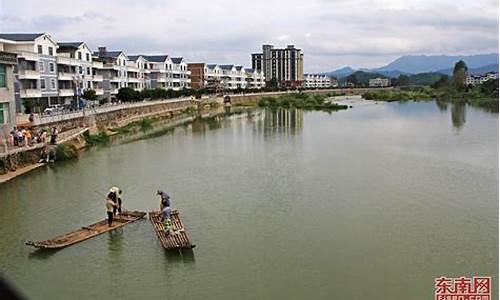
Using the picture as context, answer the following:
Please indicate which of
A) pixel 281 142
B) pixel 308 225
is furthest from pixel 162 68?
pixel 308 225

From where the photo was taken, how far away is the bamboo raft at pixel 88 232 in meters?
11.3

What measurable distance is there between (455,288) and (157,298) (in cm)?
504

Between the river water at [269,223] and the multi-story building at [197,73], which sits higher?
the multi-story building at [197,73]

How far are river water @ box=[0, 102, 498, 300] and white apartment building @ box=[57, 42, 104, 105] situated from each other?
15.0 m

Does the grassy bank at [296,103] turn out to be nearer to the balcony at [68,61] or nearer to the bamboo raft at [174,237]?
the balcony at [68,61]

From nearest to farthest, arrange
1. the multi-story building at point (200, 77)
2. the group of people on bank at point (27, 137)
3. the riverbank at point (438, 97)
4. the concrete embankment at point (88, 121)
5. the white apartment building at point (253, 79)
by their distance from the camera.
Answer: the concrete embankment at point (88, 121), the group of people on bank at point (27, 137), the riverbank at point (438, 97), the multi-story building at point (200, 77), the white apartment building at point (253, 79)

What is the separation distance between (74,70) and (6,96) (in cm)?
1869

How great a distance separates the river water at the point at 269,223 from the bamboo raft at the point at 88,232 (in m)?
0.20

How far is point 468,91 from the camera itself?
81.7m

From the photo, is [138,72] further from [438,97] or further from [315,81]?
[315,81]

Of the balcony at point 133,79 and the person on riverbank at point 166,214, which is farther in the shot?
the balcony at point 133,79

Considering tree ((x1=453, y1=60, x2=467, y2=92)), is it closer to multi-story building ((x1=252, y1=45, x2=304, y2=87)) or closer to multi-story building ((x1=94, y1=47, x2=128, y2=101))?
multi-story building ((x1=252, y1=45, x2=304, y2=87))

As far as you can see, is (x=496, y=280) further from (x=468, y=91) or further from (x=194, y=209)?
(x=468, y=91)

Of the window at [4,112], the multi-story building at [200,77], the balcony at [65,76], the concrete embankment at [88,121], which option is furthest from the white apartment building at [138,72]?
the window at [4,112]
